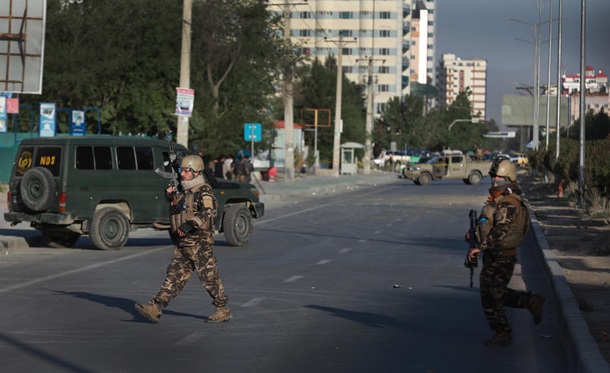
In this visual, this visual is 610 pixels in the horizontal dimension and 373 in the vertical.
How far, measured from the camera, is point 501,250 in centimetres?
1162

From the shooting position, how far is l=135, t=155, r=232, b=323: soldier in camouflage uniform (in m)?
12.7

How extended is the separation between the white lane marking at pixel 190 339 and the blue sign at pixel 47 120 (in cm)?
3363

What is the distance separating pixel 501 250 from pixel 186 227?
2.97 meters

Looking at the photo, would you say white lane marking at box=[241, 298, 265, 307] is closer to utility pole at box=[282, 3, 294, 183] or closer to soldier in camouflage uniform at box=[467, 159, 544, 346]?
soldier in camouflage uniform at box=[467, 159, 544, 346]

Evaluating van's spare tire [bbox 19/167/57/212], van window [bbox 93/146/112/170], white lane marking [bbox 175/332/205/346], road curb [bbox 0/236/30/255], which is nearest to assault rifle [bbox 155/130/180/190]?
white lane marking [bbox 175/332/205/346]

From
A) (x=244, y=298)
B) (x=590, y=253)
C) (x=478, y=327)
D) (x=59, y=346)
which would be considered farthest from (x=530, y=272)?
(x=59, y=346)

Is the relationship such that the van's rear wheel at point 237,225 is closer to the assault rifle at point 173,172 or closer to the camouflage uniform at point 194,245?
the assault rifle at point 173,172

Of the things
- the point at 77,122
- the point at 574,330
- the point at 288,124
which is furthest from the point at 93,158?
the point at 288,124

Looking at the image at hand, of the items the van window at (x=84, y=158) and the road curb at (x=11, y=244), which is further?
the road curb at (x=11, y=244)

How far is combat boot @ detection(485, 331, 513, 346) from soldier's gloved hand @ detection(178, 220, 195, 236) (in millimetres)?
2961

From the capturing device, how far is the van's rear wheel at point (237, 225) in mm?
24641

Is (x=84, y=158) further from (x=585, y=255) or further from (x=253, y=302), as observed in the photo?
(x=253, y=302)

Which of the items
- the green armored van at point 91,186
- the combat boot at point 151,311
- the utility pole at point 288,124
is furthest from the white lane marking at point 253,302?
the utility pole at point 288,124

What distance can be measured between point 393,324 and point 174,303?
2963mm
